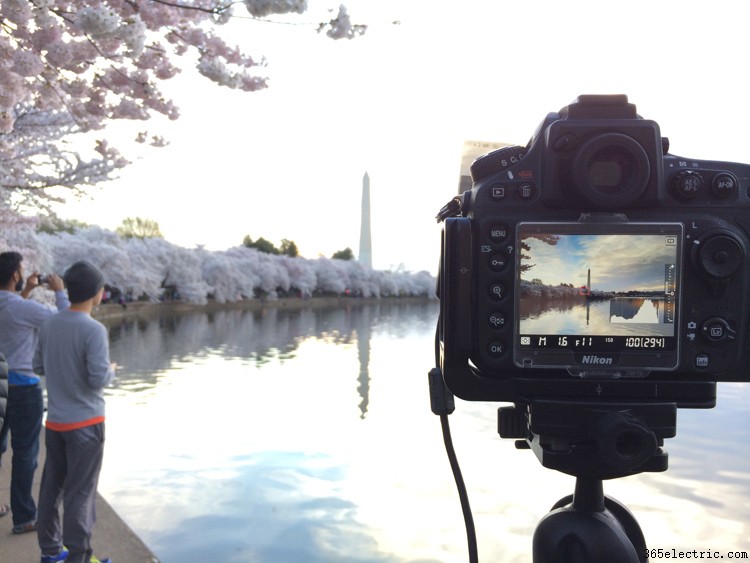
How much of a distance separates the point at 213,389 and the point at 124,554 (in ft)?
30.6

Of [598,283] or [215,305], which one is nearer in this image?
[598,283]

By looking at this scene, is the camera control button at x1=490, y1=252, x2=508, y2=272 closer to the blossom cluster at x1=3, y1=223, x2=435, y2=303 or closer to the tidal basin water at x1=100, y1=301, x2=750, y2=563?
the tidal basin water at x1=100, y1=301, x2=750, y2=563

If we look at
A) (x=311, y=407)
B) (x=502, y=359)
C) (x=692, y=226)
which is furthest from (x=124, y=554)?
(x=311, y=407)

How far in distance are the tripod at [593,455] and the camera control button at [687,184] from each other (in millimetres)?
475

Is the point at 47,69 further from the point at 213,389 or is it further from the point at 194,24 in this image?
the point at 213,389

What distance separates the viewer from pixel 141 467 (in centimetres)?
744

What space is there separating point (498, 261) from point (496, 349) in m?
0.20

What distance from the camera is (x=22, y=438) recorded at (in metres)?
4.15

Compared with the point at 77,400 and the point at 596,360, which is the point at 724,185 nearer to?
the point at 596,360

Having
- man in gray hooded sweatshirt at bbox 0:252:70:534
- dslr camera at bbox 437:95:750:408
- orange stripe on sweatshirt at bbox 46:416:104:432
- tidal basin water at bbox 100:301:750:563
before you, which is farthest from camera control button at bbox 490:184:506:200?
tidal basin water at bbox 100:301:750:563

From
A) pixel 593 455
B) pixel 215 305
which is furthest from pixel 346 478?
pixel 215 305

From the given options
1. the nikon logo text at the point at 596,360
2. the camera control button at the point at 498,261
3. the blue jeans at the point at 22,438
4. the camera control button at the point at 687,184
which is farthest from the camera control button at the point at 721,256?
the blue jeans at the point at 22,438

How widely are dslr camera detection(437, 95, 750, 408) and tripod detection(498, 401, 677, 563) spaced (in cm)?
4

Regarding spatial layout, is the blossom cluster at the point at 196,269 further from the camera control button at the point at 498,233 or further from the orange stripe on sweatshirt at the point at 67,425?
the camera control button at the point at 498,233
